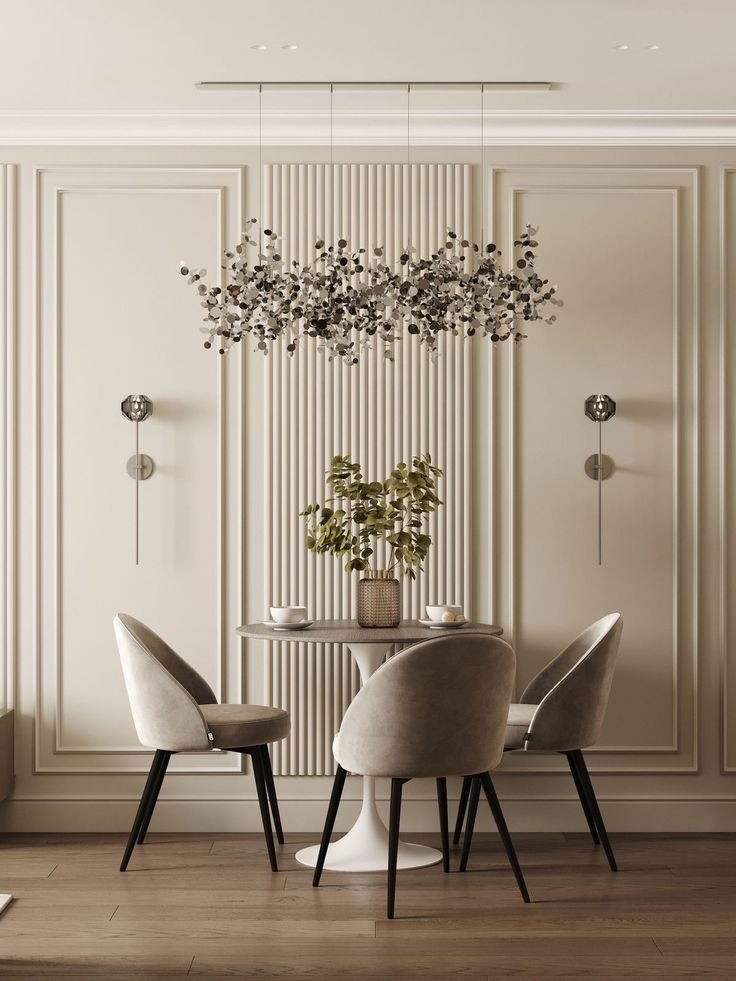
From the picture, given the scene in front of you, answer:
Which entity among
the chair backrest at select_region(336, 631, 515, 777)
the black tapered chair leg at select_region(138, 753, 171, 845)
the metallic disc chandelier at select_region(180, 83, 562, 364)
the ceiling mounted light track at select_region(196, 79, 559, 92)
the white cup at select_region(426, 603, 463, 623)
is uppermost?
the ceiling mounted light track at select_region(196, 79, 559, 92)

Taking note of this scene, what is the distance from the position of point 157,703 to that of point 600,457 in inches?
79.4

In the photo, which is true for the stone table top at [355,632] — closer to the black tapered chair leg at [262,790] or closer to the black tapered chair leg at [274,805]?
the black tapered chair leg at [262,790]

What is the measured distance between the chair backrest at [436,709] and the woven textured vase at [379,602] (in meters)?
0.57

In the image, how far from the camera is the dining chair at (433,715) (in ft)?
11.1

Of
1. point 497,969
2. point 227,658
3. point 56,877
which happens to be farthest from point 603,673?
point 56,877

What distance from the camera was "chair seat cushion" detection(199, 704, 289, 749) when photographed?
12.5 feet

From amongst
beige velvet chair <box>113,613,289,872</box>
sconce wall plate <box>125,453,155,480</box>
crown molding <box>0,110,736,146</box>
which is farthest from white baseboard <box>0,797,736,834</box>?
crown molding <box>0,110,736,146</box>

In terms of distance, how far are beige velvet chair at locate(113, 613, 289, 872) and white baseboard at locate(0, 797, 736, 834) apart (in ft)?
1.25

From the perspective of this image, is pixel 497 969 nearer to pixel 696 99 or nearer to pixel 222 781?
pixel 222 781

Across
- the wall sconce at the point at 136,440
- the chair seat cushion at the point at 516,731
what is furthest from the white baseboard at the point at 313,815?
the wall sconce at the point at 136,440

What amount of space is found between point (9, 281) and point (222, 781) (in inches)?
86.9

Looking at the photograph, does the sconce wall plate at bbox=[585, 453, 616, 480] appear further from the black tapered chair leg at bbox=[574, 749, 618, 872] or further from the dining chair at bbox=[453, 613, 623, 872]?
the black tapered chair leg at bbox=[574, 749, 618, 872]

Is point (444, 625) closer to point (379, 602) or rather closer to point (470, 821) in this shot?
point (379, 602)

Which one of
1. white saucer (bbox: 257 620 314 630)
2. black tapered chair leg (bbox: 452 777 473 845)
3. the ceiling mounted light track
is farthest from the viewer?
black tapered chair leg (bbox: 452 777 473 845)
